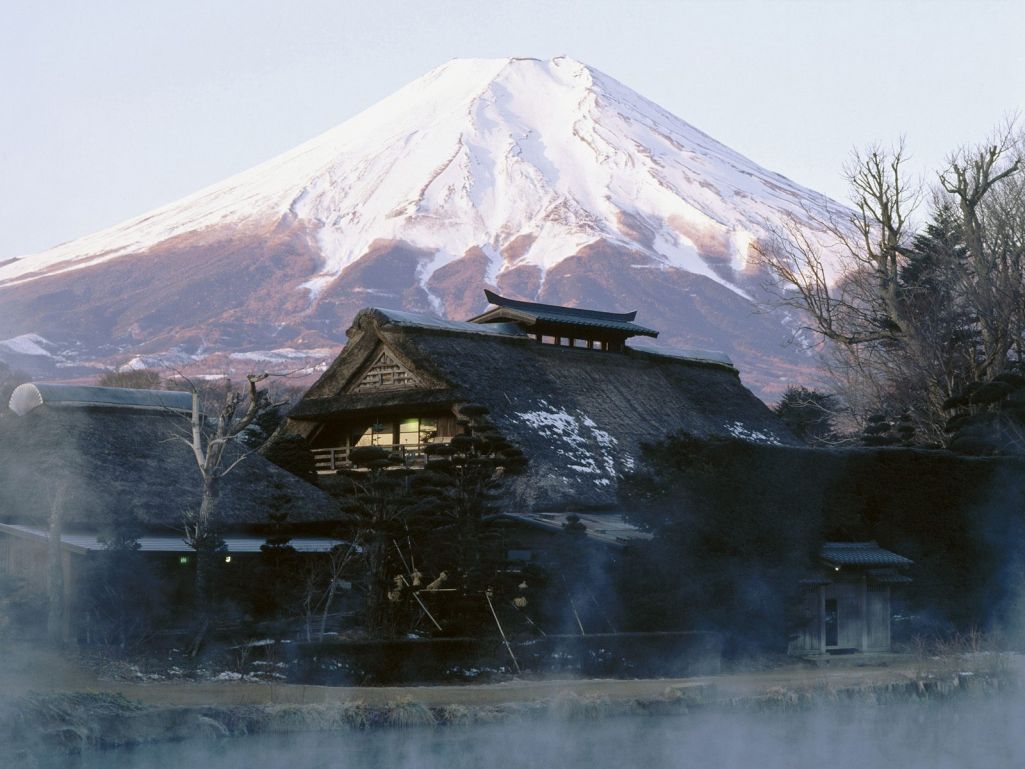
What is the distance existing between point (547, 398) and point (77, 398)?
33.6 ft

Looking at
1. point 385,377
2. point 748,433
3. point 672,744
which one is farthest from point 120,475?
point 748,433

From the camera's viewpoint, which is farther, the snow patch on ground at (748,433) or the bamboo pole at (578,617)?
the snow patch on ground at (748,433)

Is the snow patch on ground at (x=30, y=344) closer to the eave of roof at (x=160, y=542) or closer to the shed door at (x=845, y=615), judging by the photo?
the eave of roof at (x=160, y=542)

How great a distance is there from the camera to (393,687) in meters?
19.9

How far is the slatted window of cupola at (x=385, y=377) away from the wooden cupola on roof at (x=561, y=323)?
4.43m

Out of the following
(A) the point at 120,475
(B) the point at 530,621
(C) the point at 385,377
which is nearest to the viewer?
(B) the point at 530,621

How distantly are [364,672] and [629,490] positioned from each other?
19.8 feet

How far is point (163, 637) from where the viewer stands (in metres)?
21.5

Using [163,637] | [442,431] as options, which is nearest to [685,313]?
[442,431]

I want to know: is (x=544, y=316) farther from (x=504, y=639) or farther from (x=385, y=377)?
(x=504, y=639)

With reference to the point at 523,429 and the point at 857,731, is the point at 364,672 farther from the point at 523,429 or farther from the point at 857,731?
the point at 523,429

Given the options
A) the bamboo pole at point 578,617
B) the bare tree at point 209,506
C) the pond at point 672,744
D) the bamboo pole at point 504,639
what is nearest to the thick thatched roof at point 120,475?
the bare tree at point 209,506

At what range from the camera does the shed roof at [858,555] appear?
923 inches

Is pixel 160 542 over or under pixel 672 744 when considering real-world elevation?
over
